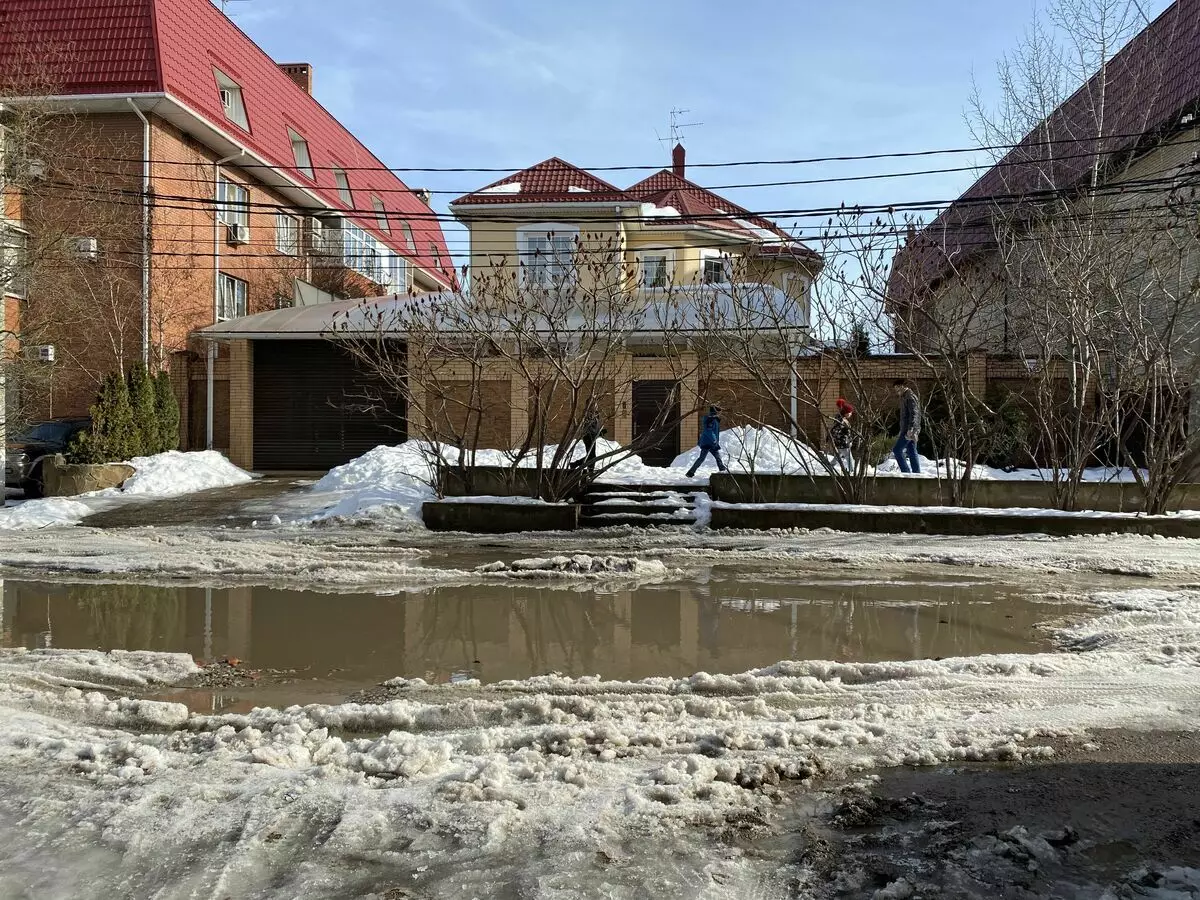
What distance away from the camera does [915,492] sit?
12.3 metres

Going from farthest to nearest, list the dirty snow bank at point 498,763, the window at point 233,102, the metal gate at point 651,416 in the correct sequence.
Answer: the window at point 233,102, the metal gate at point 651,416, the dirty snow bank at point 498,763

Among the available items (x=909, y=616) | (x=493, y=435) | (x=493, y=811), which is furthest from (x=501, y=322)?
(x=493, y=811)

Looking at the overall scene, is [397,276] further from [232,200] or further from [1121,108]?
[1121,108]

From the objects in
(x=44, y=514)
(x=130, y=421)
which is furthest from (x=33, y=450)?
(x=44, y=514)

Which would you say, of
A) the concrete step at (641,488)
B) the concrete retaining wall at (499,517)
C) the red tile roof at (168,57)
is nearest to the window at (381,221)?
the red tile roof at (168,57)

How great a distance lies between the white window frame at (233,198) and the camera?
74.5ft

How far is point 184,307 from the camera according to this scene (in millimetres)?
21516

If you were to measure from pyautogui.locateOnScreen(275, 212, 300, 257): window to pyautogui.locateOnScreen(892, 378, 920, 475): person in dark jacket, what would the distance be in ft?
61.5

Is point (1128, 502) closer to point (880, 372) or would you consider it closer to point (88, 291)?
point (880, 372)

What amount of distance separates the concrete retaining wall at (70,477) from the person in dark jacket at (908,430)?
1407cm

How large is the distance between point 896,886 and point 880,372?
17770 mm

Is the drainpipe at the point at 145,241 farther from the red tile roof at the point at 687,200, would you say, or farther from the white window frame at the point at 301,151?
the red tile roof at the point at 687,200

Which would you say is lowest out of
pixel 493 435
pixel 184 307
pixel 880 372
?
pixel 493 435

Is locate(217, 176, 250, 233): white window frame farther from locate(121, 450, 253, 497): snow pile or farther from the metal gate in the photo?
the metal gate
